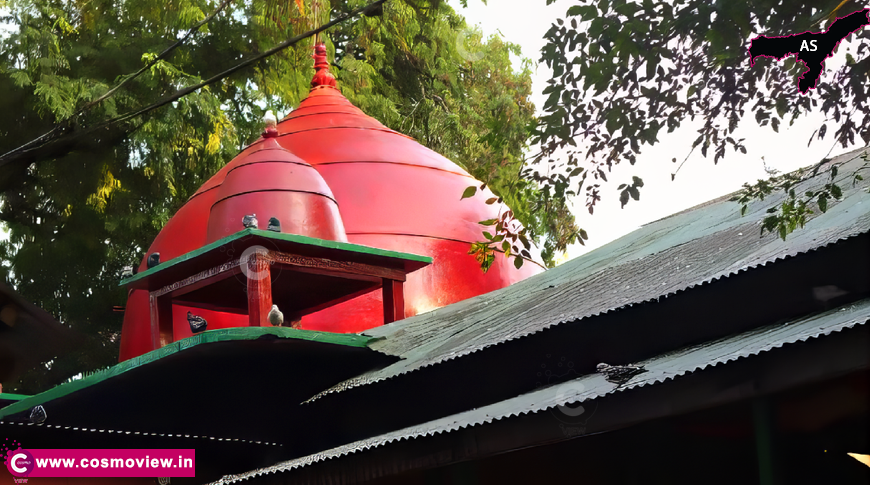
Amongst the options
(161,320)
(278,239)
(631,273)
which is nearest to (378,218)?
(161,320)

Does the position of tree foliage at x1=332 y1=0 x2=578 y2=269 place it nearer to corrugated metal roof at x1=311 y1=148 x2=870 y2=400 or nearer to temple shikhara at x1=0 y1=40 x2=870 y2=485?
temple shikhara at x1=0 y1=40 x2=870 y2=485

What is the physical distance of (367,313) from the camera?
10.9 m

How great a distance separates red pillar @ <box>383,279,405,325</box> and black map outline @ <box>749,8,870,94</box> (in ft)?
17.9

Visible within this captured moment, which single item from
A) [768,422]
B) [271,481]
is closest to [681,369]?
[768,422]

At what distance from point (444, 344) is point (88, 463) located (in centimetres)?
398

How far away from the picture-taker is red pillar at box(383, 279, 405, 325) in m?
9.88

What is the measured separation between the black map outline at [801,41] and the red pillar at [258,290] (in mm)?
4797

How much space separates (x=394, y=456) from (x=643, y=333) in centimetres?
155

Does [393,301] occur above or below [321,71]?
below

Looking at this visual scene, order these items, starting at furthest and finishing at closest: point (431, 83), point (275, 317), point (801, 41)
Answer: point (431, 83), point (275, 317), point (801, 41)

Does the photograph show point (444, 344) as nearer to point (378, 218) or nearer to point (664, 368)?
point (664, 368)

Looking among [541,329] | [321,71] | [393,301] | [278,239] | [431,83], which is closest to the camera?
[541,329]

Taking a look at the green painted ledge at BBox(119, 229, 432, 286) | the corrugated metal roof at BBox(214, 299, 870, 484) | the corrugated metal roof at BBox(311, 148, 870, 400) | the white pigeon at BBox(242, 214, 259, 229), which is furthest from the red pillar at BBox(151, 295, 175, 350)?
the corrugated metal roof at BBox(214, 299, 870, 484)

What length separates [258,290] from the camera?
8.67m
